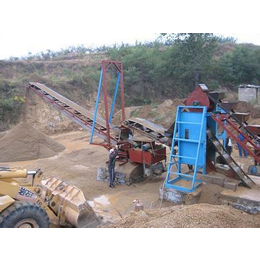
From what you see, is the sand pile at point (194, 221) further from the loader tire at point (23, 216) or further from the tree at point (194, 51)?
the tree at point (194, 51)

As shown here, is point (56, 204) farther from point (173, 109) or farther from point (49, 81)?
point (49, 81)

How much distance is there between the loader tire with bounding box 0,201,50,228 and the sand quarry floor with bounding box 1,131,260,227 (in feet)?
4.21

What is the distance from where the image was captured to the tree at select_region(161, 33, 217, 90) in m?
21.2

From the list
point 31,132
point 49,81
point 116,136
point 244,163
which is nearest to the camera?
point 116,136

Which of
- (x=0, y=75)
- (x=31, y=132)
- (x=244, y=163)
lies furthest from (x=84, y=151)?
(x=0, y=75)

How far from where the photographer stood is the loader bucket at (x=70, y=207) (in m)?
5.21

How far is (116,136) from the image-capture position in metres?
9.51

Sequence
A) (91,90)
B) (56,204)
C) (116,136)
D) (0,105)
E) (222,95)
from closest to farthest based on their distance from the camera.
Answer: (56,204) → (222,95) → (116,136) → (0,105) → (91,90)

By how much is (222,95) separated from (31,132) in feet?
31.1

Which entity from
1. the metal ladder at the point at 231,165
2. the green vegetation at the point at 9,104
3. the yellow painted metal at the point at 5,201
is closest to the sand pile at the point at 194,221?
the yellow painted metal at the point at 5,201

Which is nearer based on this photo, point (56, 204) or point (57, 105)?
point (56, 204)

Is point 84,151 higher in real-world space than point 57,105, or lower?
lower

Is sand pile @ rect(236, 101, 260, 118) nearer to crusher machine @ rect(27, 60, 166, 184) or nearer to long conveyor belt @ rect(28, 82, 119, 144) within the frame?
crusher machine @ rect(27, 60, 166, 184)

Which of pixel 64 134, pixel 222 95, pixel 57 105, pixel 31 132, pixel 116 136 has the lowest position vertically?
pixel 64 134
